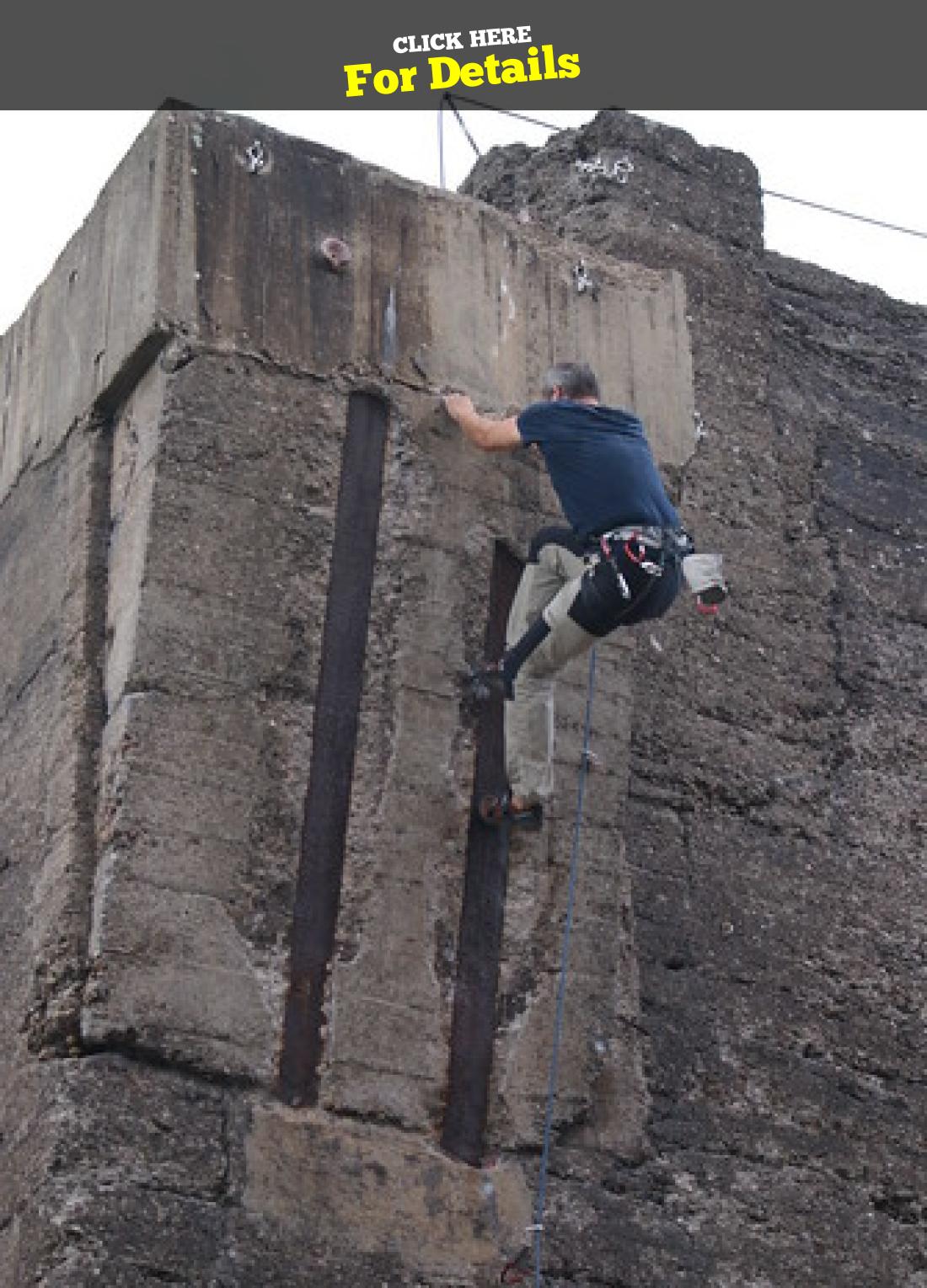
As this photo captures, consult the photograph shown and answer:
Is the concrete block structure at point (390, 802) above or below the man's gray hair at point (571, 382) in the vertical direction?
below

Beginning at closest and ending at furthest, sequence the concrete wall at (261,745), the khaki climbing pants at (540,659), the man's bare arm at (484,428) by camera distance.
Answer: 1. the concrete wall at (261,745)
2. the khaki climbing pants at (540,659)
3. the man's bare arm at (484,428)

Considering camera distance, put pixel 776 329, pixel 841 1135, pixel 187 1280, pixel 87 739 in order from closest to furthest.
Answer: pixel 187 1280 < pixel 87 739 < pixel 841 1135 < pixel 776 329

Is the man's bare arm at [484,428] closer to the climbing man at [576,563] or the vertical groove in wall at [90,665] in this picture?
the climbing man at [576,563]

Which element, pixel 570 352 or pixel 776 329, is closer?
pixel 570 352

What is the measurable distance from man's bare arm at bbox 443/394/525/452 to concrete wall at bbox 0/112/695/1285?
9 centimetres

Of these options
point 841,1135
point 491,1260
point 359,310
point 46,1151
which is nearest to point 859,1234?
point 841,1135

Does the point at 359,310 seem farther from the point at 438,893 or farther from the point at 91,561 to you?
the point at 438,893

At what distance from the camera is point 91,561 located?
29.7 ft

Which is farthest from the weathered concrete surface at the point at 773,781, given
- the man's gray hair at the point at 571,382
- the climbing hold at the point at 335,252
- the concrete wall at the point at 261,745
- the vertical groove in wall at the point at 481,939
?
the climbing hold at the point at 335,252

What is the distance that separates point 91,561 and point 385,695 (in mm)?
966

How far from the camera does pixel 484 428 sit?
9.05m

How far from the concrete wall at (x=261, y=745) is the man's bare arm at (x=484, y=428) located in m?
0.09

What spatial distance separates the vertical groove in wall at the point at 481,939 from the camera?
8602mm

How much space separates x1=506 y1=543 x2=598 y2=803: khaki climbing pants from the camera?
8789mm
